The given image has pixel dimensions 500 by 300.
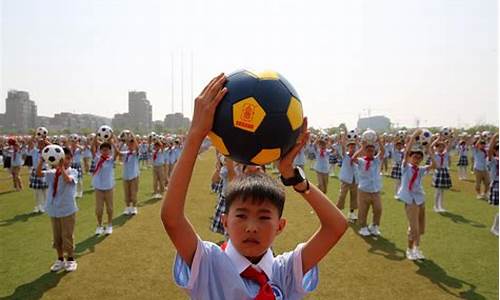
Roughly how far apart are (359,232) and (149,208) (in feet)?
22.3

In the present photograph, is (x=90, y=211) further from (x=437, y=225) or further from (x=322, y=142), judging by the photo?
(x=437, y=225)

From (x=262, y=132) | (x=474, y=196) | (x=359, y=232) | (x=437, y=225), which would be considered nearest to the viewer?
(x=262, y=132)

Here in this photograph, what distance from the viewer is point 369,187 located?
886 centimetres

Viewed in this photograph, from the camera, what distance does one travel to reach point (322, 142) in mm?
13375

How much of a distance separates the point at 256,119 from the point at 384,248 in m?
7.17

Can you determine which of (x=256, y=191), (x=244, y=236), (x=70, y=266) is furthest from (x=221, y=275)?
(x=70, y=266)

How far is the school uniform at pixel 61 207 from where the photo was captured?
21.3 feet

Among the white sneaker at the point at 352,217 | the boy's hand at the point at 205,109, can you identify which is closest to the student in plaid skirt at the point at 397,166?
the white sneaker at the point at 352,217

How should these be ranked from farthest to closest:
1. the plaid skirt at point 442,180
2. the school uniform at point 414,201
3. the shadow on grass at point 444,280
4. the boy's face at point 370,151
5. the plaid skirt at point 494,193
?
the plaid skirt at point 442,180 < the plaid skirt at point 494,193 < the boy's face at point 370,151 < the school uniform at point 414,201 < the shadow on grass at point 444,280

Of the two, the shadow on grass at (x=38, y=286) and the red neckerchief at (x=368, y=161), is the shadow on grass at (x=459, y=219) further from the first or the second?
the shadow on grass at (x=38, y=286)

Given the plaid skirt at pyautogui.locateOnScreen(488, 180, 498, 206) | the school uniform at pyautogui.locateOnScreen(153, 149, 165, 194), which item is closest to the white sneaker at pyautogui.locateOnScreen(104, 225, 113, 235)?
the school uniform at pyautogui.locateOnScreen(153, 149, 165, 194)

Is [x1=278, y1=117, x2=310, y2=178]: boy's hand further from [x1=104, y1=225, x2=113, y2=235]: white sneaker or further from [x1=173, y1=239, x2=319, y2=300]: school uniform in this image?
[x1=104, y1=225, x2=113, y2=235]: white sneaker

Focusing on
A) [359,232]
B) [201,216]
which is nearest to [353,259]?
[359,232]

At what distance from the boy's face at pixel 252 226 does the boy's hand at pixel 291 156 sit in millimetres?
198
